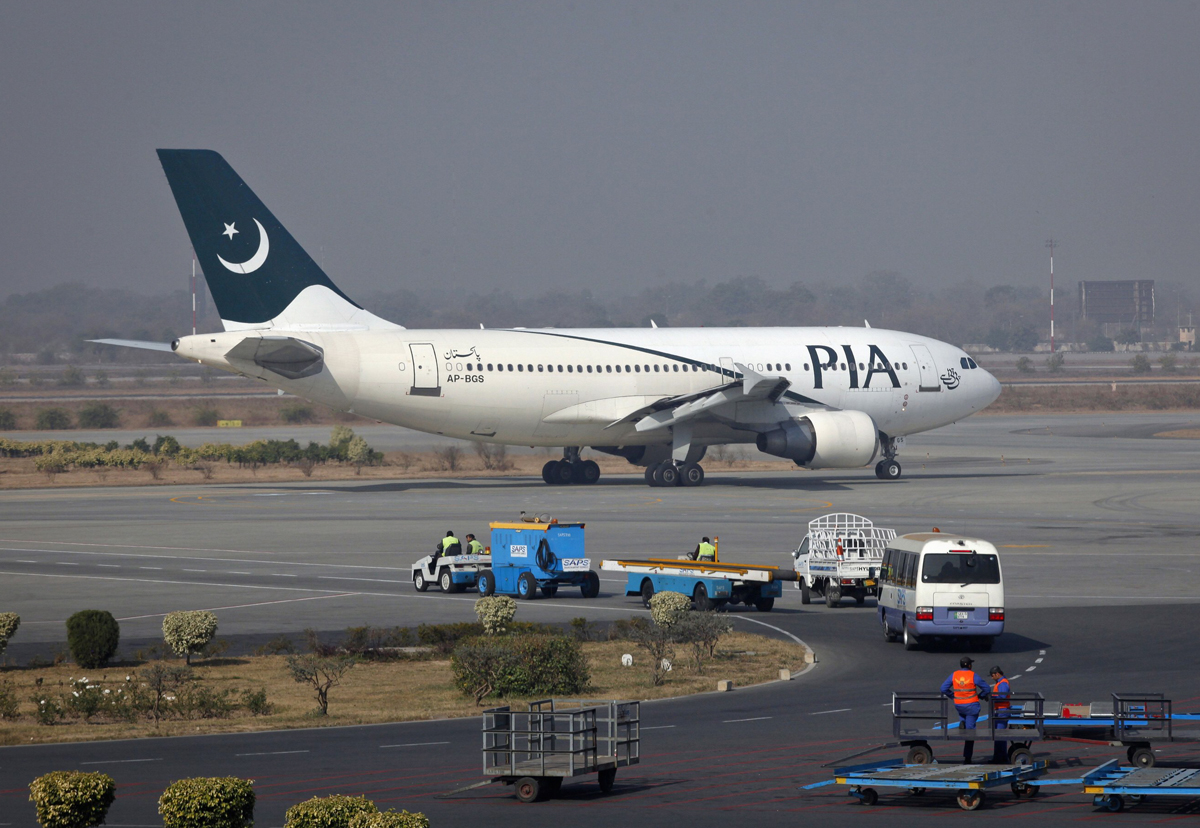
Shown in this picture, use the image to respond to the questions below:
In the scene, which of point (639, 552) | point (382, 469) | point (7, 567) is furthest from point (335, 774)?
point (382, 469)

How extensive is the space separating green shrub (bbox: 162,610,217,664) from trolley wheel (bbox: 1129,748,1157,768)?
1727 centimetres

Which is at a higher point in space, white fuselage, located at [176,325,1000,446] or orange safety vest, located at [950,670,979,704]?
white fuselage, located at [176,325,1000,446]

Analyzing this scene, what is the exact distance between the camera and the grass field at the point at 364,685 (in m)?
23.1

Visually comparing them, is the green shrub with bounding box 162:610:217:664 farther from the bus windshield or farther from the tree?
the bus windshield

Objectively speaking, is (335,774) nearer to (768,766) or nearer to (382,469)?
(768,766)

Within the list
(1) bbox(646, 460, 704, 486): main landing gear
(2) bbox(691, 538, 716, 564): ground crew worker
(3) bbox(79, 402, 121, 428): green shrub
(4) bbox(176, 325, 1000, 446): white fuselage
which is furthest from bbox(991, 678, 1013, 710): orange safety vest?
(3) bbox(79, 402, 121, 428): green shrub

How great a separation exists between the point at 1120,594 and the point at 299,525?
1101 inches

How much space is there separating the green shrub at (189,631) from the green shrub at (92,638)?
3.46ft

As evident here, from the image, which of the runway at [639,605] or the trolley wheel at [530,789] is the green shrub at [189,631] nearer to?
the runway at [639,605]

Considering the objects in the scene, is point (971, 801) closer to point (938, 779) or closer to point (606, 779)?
point (938, 779)

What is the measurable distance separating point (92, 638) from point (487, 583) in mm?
11479

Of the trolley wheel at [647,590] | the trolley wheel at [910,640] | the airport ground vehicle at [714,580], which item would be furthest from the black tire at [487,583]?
the trolley wheel at [910,640]

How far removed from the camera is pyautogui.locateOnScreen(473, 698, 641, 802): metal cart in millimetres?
17609

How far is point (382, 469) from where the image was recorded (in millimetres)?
79750
